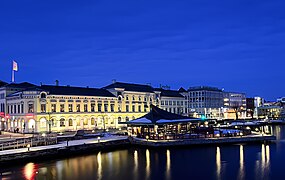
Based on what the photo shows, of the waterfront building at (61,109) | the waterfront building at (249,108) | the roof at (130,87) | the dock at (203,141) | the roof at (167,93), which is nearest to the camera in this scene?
the dock at (203,141)

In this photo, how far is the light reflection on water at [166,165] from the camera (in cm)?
2945

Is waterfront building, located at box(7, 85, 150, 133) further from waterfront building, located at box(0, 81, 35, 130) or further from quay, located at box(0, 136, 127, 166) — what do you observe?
quay, located at box(0, 136, 127, 166)

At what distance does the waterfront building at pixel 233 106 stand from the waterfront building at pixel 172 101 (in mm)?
38124

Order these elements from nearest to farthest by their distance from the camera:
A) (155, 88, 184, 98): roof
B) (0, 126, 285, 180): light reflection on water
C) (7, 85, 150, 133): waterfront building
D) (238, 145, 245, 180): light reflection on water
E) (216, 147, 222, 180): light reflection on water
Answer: (238, 145, 245, 180): light reflection on water
(0, 126, 285, 180): light reflection on water
(216, 147, 222, 180): light reflection on water
(7, 85, 150, 133): waterfront building
(155, 88, 184, 98): roof

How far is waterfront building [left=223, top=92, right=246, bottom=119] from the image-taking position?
130 m

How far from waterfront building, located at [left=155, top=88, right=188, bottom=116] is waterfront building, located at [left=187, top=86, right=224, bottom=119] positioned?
1721 cm

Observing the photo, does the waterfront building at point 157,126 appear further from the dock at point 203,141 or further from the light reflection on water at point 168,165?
the light reflection on water at point 168,165

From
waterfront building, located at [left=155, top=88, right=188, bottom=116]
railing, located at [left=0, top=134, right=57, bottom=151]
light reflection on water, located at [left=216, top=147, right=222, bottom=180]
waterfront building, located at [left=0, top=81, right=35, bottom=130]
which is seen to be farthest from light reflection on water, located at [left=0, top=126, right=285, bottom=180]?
waterfront building, located at [left=155, top=88, right=188, bottom=116]

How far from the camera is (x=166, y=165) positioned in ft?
112

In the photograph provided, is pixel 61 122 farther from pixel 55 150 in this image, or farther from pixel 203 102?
pixel 203 102

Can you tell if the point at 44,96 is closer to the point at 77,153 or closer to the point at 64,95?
the point at 64,95

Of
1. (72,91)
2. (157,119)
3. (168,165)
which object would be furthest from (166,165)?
(72,91)

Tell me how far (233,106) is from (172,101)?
54440mm

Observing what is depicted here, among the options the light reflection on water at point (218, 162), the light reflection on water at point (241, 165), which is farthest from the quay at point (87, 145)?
the light reflection on water at point (241, 165)
